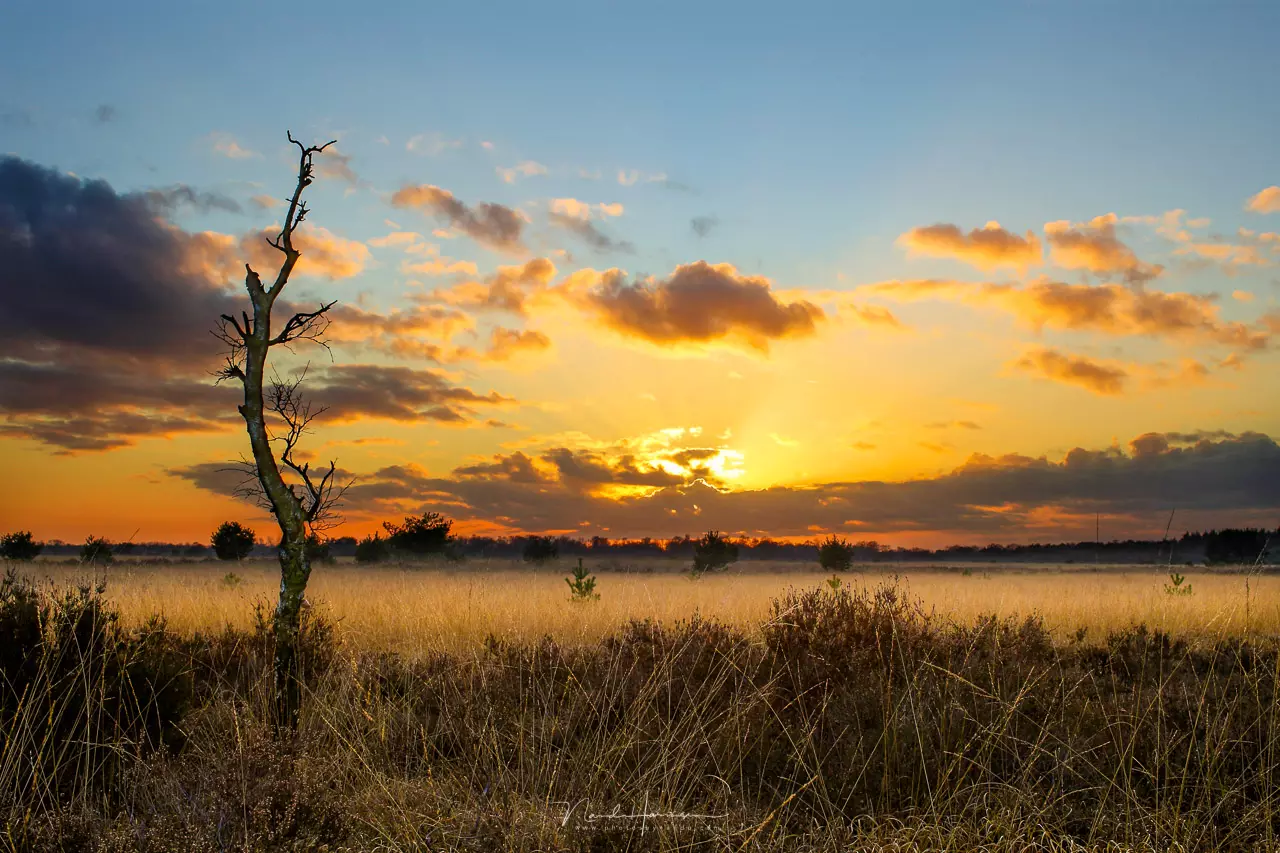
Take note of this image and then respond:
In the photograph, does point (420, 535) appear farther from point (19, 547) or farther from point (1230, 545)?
point (1230, 545)

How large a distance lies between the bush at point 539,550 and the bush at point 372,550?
9.46 m

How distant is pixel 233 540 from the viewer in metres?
53.5

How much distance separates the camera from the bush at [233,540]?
5312 cm

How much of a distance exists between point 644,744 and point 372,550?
5433 cm

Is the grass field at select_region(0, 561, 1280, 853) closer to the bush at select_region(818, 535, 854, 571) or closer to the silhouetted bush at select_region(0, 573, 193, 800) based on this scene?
the silhouetted bush at select_region(0, 573, 193, 800)

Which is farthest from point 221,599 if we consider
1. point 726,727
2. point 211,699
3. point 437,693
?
point 726,727

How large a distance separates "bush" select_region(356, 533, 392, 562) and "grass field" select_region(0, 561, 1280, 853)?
47469 mm

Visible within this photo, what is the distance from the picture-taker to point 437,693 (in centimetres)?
812

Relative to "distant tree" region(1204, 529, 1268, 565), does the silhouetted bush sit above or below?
above

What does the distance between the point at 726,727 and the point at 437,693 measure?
9.58ft

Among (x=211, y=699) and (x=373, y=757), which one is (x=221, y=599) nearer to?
(x=211, y=699)

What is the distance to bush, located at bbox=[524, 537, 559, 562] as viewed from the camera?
196ft

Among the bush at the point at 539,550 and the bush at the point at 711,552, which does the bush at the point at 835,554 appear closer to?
the bush at the point at 711,552

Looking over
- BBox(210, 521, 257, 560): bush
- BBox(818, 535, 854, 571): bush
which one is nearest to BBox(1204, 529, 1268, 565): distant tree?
BBox(818, 535, 854, 571): bush
